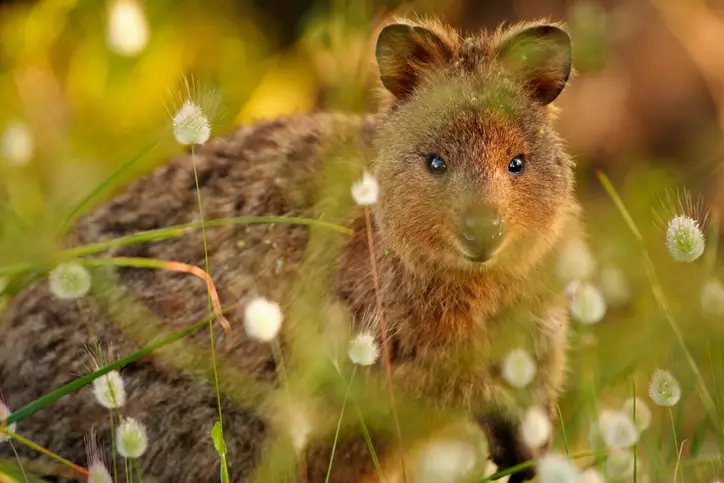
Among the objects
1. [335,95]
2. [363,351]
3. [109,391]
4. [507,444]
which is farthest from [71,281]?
[335,95]

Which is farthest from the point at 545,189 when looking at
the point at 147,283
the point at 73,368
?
the point at 73,368

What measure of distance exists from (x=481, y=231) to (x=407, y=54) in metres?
0.93

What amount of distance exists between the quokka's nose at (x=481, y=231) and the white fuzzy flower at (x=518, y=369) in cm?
47

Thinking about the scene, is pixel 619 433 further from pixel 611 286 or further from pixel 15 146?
pixel 15 146

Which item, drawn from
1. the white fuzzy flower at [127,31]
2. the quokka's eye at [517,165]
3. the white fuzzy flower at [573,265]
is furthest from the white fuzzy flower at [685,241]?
the white fuzzy flower at [127,31]

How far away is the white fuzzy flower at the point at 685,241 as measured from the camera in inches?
141

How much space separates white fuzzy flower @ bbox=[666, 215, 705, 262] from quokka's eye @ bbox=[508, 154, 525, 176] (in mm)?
702

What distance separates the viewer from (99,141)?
721cm

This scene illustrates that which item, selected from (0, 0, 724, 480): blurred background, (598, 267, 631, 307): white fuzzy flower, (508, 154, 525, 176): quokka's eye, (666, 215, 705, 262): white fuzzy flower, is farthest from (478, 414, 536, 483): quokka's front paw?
(666, 215, 705, 262): white fuzzy flower

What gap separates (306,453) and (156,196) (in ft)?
4.81

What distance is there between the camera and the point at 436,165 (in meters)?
4.08

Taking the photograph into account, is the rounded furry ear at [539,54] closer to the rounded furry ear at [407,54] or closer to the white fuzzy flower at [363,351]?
the rounded furry ear at [407,54]

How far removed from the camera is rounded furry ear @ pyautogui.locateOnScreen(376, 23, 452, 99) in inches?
166

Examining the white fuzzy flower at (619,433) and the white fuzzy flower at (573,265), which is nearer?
the white fuzzy flower at (619,433)
